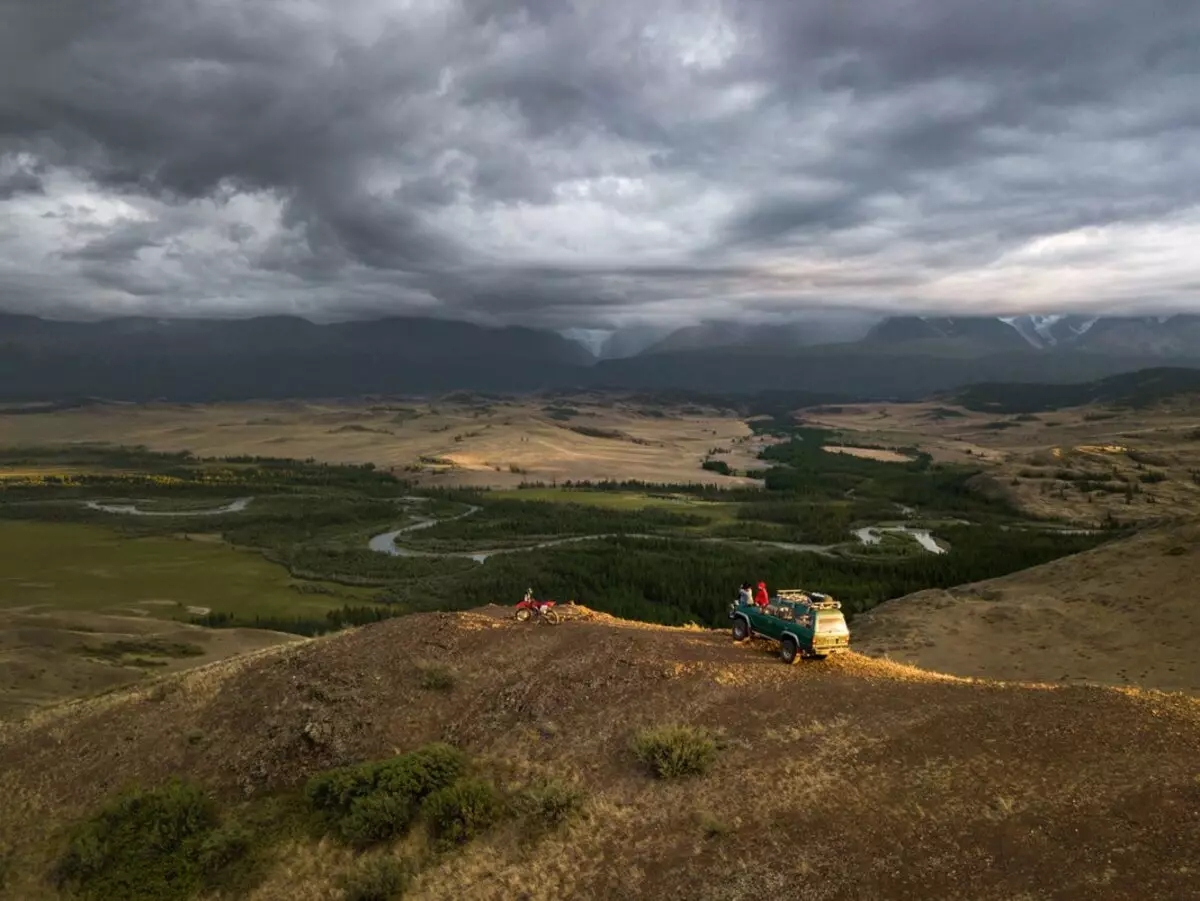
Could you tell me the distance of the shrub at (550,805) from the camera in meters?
19.2

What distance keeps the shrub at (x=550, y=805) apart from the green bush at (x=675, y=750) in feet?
7.12

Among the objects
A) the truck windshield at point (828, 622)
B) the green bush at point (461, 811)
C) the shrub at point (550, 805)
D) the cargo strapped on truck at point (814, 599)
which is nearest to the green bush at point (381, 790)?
the green bush at point (461, 811)

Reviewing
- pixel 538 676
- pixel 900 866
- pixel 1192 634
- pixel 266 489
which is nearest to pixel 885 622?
pixel 1192 634

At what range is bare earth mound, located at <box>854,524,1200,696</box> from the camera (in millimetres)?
39344

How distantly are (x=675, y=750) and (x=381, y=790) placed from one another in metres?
8.36

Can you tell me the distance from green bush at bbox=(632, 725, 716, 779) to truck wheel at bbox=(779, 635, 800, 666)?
20.6 feet

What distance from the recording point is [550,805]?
19.4m

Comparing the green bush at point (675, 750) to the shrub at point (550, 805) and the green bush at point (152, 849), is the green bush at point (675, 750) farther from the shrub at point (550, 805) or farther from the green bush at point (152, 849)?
the green bush at point (152, 849)

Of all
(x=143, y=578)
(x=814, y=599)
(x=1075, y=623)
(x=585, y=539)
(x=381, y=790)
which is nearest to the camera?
(x=381, y=790)

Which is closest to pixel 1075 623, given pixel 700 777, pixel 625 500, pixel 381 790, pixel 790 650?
pixel 790 650

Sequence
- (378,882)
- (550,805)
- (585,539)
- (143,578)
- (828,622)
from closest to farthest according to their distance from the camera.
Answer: (378,882) < (550,805) < (828,622) < (143,578) < (585,539)

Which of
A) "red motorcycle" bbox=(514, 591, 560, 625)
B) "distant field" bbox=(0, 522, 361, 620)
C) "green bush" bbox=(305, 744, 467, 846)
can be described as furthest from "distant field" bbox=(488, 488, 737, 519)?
"green bush" bbox=(305, 744, 467, 846)

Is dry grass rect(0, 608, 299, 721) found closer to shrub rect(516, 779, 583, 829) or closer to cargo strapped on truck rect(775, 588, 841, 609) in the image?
shrub rect(516, 779, 583, 829)

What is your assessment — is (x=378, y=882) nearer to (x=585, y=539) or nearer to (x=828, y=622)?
(x=828, y=622)
